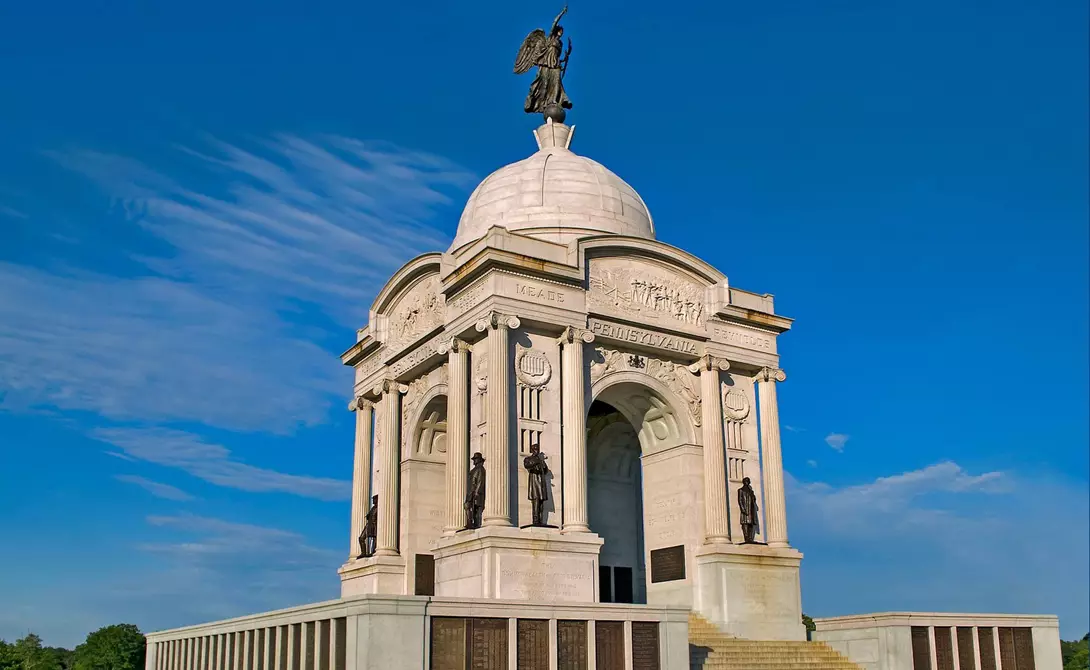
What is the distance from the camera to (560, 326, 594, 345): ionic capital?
29016 millimetres

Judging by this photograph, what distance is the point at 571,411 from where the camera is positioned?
28.6 m

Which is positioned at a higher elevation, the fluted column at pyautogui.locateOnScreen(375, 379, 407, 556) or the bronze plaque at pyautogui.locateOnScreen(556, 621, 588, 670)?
the fluted column at pyautogui.locateOnScreen(375, 379, 407, 556)

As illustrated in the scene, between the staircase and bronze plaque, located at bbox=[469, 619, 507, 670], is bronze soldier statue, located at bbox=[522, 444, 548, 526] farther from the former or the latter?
bronze plaque, located at bbox=[469, 619, 507, 670]

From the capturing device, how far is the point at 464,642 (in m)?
20.1

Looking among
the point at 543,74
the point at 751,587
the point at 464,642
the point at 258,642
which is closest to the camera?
the point at 464,642

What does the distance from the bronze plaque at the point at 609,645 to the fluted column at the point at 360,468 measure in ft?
46.6

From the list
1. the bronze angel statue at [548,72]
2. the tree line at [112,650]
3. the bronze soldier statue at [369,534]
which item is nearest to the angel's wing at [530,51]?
the bronze angel statue at [548,72]

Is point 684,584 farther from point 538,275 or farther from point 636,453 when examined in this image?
point 538,275

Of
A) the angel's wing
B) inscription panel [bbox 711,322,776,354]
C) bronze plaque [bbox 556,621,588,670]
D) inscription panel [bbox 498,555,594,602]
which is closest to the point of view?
bronze plaque [bbox 556,621,588,670]

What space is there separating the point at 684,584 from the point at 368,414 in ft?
39.0

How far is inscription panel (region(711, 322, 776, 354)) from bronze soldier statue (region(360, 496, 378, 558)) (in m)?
11.8

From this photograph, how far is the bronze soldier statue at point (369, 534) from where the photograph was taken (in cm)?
3328

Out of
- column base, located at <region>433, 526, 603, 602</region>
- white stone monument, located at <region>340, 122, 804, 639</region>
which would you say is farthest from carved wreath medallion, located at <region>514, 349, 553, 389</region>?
column base, located at <region>433, 526, 603, 602</region>

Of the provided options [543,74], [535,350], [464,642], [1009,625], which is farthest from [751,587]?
[543,74]
